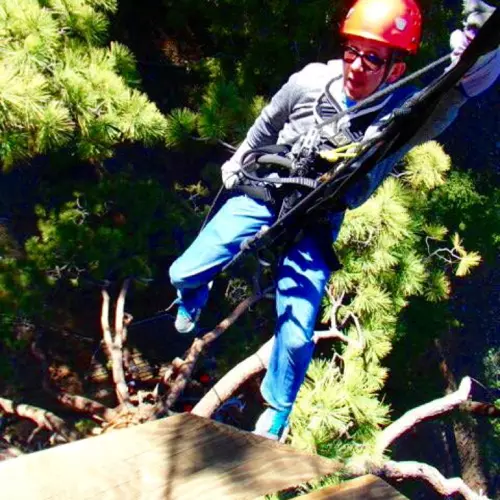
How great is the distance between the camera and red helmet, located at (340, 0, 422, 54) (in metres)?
1.36

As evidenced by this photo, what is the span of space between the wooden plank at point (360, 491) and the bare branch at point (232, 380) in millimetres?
1902

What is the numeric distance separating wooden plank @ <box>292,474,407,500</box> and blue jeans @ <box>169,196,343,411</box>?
1.05 metres

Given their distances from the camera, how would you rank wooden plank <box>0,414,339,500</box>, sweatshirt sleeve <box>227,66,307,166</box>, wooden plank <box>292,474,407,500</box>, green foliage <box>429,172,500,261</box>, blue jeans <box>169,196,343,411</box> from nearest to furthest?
1. wooden plank <box>0,414,339,500</box>
2. wooden plank <box>292,474,407,500</box>
3. sweatshirt sleeve <box>227,66,307,166</box>
4. blue jeans <box>169,196,343,411</box>
5. green foliage <box>429,172,500,261</box>

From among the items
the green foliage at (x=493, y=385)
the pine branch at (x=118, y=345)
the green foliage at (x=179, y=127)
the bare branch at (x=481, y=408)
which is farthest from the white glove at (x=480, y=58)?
the green foliage at (x=493, y=385)

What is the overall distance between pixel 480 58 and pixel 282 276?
79 centimetres

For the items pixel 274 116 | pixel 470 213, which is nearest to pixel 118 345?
pixel 274 116

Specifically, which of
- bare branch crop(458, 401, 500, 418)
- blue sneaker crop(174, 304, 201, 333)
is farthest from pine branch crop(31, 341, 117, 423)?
bare branch crop(458, 401, 500, 418)

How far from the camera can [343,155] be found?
1.39 m

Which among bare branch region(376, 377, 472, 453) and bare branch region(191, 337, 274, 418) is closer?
bare branch region(191, 337, 274, 418)

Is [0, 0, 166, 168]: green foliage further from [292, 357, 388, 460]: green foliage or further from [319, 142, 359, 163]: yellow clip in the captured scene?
[292, 357, 388, 460]: green foliage

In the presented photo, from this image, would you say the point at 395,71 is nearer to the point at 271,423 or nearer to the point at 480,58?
the point at 480,58

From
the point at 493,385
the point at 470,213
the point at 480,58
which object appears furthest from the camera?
the point at 493,385

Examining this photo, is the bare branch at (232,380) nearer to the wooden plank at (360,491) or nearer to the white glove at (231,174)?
the white glove at (231,174)

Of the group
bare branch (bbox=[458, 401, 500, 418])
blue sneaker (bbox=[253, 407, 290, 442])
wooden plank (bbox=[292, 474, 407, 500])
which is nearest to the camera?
wooden plank (bbox=[292, 474, 407, 500])
